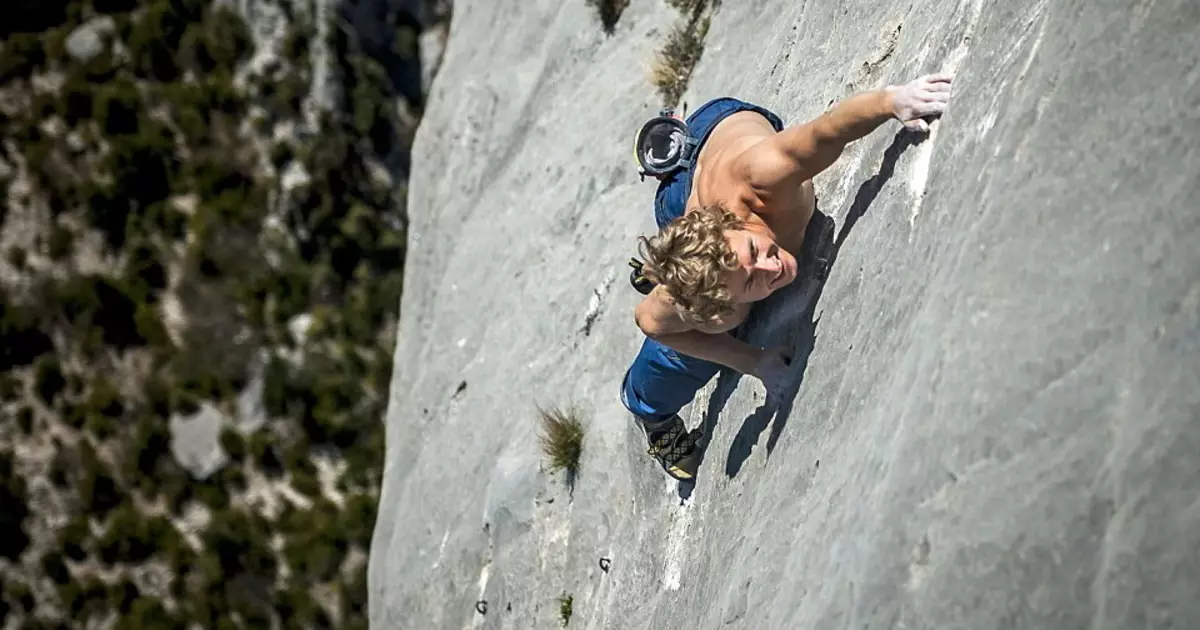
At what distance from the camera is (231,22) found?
16.1m

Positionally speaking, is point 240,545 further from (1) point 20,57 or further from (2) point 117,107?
(1) point 20,57

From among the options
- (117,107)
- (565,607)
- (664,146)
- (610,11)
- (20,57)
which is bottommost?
(565,607)

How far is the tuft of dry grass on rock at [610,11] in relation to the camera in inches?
320

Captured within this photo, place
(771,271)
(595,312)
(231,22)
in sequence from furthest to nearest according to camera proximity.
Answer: (231,22)
(595,312)
(771,271)

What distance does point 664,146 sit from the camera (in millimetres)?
5398

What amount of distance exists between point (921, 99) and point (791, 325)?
113 centimetres

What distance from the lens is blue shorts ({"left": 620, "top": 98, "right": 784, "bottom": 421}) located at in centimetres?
516

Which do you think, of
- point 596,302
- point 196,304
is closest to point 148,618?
point 196,304

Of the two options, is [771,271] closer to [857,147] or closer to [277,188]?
[857,147]

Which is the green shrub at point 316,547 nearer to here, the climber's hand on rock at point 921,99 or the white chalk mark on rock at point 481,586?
the white chalk mark on rock at point 481,586

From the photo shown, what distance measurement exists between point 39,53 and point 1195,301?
17.1m

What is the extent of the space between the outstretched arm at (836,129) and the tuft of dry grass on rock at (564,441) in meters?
2.75

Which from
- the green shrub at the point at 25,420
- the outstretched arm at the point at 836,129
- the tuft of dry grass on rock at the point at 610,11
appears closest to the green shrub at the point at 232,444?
the green shrub at the point at 25,420

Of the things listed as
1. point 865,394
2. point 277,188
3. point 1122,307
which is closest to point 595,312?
point 865,394
